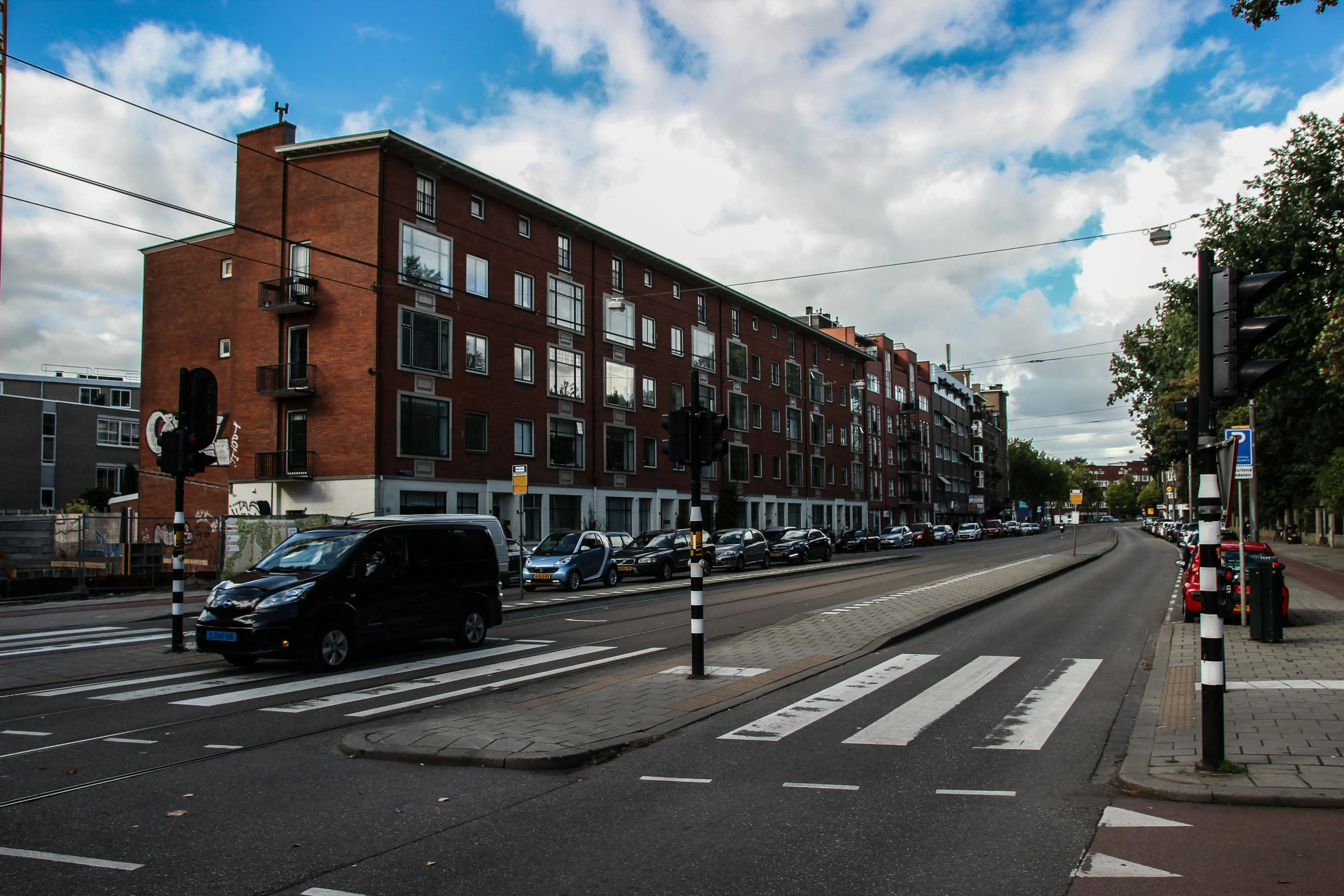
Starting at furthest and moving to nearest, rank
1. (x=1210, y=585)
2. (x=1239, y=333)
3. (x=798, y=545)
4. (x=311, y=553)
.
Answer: (x=798, y=545) < (x=311, y=553) < (x=1239, y=333) < (x=1210, y=585)

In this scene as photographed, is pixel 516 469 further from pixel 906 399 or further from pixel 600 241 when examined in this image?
pixel 906 399

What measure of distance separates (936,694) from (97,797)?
22.2 feet

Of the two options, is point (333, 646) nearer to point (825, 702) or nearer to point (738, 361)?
point (825, 702)

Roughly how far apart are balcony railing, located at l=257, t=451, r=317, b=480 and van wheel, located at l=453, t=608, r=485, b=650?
21476 millimetres

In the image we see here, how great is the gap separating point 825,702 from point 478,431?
2786cm

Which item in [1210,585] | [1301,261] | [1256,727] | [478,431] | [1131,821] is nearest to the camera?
[1131,821]

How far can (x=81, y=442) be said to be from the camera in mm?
65000

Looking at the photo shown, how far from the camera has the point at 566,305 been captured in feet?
131

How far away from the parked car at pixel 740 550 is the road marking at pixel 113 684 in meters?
23.2

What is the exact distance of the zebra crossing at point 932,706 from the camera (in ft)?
24.1

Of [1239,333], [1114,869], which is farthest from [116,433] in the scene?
[1114,869]

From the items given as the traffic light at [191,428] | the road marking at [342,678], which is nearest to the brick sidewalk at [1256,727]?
the road marking at [342,678]

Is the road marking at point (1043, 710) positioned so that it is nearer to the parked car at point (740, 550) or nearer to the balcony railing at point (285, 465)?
the parked car at point (740, 550)

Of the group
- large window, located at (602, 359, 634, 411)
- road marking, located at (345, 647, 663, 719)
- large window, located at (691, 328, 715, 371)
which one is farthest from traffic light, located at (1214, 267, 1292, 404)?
large window, located at (691, 328, 715, 371)
